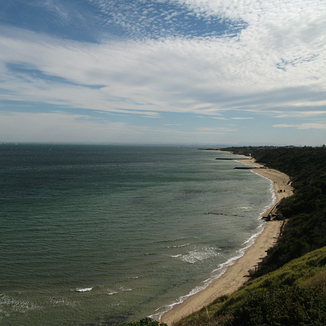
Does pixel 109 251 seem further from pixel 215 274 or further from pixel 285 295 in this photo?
pixel 285 295

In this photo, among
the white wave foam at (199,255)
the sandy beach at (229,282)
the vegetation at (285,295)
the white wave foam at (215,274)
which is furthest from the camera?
the white wave foam at (199,255)

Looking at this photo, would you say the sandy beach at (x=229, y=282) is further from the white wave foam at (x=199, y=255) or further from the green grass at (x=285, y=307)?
the white wave foam at (x=199, y=255)

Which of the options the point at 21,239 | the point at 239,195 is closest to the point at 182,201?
the point at 239,195

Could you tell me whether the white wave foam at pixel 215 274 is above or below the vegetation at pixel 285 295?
below

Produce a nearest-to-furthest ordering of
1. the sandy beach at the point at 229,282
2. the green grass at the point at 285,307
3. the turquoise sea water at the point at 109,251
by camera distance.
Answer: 1. the green grass at the point at 285,307
2. the sandy beach at the point at 229,282
3. the turquoise sea water at the point at 109,251

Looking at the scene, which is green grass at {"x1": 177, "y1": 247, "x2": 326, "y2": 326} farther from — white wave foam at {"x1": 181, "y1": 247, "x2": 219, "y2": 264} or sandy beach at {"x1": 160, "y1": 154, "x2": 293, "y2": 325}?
white wave foam at {"x1": 181, "y1": 247, "x2": 219, "y2": 264}

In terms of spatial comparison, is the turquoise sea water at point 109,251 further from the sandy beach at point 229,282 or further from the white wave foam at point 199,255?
the sandy beach at point 229,282

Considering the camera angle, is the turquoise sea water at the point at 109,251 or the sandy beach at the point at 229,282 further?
the turquoise sea water at the point at 109,251

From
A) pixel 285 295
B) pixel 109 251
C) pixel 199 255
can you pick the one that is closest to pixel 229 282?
pixel 199 255

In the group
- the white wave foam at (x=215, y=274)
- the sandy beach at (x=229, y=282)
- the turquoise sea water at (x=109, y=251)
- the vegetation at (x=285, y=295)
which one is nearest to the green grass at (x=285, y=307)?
the vegetation at (x=285, y=295)

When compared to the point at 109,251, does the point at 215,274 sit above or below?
below

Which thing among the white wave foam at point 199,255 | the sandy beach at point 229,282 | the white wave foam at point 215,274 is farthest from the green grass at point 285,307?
the white wave foam at point 199,255
